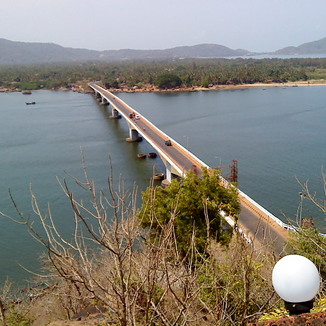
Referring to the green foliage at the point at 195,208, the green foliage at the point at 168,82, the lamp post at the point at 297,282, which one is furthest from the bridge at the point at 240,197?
the green foliage at the point at 168,82

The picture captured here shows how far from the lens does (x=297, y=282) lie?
1961 millimetres

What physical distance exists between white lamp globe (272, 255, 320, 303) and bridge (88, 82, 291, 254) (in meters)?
1.31

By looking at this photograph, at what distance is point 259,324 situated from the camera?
6.55ft

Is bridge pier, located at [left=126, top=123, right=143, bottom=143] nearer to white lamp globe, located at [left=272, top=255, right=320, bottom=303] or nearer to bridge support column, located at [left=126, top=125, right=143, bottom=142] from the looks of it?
bridge support column, located at [left=126, top=125, right=143, bottom=142]

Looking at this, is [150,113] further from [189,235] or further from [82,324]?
[82,324]

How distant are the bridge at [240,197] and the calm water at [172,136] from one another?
5.27ft

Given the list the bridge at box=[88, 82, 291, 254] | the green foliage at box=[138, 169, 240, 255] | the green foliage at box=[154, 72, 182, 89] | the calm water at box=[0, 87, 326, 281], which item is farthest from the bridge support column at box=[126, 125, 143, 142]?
the green foliage at box=[154, 72, 182, 89]

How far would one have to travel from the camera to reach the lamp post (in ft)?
6.45

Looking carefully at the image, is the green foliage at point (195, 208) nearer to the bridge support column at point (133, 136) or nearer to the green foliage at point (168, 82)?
the bridge support column at point (133, 136)

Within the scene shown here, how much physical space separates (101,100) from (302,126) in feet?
106

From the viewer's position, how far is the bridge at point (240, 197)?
1015 cm

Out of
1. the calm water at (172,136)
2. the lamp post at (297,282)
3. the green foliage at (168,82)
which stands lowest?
the calm water at (172,136)

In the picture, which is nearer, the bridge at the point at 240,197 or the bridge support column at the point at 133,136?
the bridge at the point at 240,197

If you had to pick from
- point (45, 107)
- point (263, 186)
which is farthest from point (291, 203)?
point (45, 107)
